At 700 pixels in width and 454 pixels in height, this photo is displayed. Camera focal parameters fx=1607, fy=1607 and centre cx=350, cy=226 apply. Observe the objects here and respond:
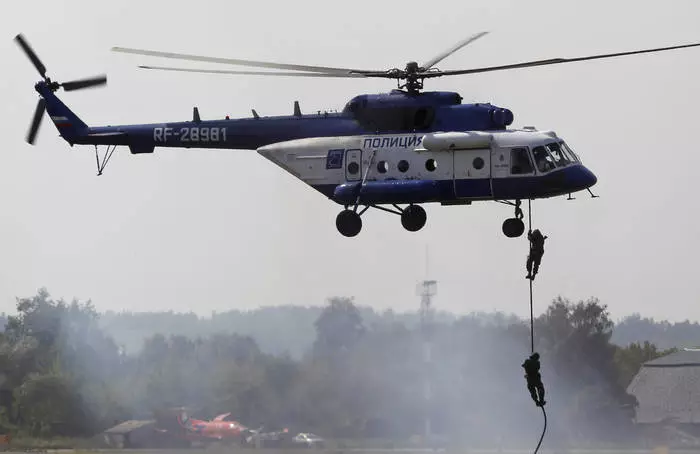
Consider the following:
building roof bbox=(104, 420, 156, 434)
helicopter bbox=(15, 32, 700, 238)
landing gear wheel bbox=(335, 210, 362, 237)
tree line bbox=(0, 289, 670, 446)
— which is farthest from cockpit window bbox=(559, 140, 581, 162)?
building roof bbox=(104, 420, 156, 434)

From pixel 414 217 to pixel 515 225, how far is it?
2.45 metres

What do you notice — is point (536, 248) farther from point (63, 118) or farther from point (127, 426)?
point (127, 426)

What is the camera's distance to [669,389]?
76500 mm

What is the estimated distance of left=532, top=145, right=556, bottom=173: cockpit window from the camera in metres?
38.0

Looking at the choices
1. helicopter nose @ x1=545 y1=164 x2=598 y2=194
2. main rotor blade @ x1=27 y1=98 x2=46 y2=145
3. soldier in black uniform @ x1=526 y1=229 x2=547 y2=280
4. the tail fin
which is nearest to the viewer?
soldier in black uniform @ x1=526 y1=229 x2=547 y2=280

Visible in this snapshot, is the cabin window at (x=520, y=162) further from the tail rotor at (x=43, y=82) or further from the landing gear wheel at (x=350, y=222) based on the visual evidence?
the tail rotor at (x=43, y=82)

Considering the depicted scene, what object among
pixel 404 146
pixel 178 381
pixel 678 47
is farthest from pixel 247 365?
pixel 678 47

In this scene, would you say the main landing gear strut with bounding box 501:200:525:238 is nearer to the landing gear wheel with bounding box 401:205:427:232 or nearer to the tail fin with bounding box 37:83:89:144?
the landing gear wheel with bounding box 401:205:427:232

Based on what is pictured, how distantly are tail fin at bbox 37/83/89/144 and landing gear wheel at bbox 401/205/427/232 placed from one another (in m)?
10.2

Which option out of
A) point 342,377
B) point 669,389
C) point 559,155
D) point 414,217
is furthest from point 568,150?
point 669,389

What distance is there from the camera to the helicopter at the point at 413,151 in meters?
38.0

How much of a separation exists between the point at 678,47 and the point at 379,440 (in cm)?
3781

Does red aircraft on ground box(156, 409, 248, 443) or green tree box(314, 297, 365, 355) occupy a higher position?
green tree box(314, 297, 365, 355)

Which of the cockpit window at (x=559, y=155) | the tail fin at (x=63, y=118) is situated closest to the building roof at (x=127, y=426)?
the tail fin at (x=63, y=118)
